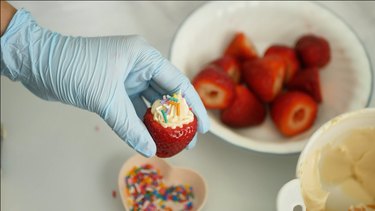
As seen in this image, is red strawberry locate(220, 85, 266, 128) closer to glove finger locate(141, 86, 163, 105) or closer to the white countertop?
the white countertop

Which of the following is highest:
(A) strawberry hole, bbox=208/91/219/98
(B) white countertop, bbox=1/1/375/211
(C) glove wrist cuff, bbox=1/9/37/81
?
(C) glove wrist cuff, bbox=1/9/37/81

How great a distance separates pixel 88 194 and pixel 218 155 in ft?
0.79

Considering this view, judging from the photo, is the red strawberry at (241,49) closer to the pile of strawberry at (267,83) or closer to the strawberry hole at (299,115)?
the pile of strawberry at (267,83)

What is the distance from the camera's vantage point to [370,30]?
3.35 feet

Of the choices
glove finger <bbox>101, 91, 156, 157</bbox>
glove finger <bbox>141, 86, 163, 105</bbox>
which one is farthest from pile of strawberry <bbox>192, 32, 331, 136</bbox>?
glove finger <bbox>101, 91, 156, 157</bbox>

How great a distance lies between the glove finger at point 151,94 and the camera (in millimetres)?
814

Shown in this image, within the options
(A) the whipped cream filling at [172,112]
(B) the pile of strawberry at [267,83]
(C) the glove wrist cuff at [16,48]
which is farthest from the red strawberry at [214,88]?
(C) the glove wrist cuff at [16,48]

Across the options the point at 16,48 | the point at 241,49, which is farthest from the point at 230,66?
the point at 16,48

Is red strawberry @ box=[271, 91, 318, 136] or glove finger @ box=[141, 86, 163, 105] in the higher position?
glove finger @ box=[141, 86, 163, 105]

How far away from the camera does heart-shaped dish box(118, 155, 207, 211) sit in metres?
0.80

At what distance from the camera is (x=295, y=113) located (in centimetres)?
93

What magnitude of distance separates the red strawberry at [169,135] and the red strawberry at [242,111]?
21 centimetres

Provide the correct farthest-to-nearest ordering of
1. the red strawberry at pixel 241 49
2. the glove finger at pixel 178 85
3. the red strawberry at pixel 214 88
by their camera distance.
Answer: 1. the red strawberry at pixel 241 49
2. the red strawberry at pixel 214 88
3. the glove finger at pixel 178 85

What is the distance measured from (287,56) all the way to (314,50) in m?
0.06
